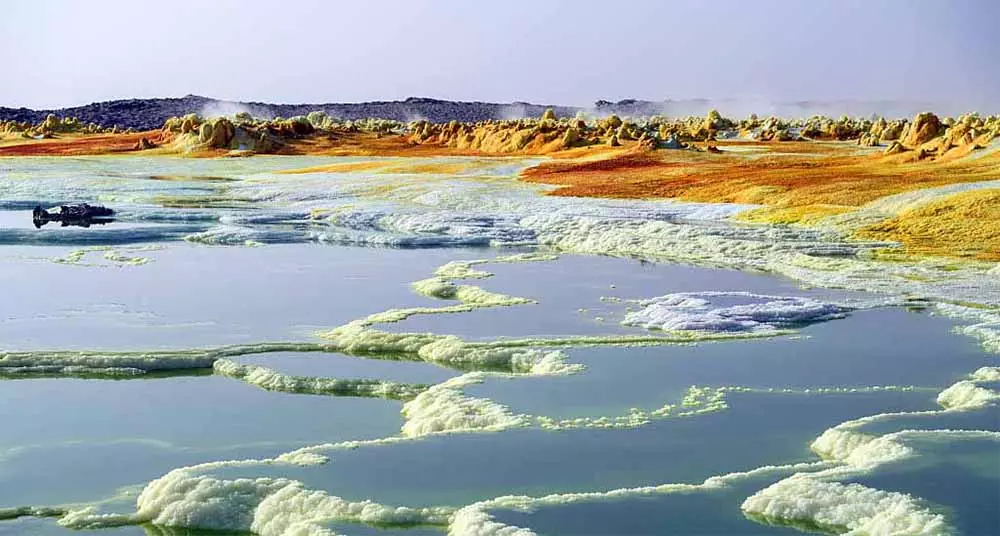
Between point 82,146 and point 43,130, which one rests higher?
point 43,130

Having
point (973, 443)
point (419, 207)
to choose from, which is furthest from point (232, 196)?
Answer: point (973, 443)

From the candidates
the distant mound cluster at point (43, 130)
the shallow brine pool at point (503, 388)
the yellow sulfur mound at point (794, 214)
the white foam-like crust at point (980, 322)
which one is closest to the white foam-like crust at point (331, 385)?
the shallow brine pool at point (503, 388)

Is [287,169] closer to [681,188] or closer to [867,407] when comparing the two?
[681,188]

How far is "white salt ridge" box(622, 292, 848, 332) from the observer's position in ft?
54.1

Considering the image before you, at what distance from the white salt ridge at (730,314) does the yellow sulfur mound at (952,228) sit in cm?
609

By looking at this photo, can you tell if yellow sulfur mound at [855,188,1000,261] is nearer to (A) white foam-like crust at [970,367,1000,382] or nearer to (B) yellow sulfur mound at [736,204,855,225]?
(B) yellow sulfur mound at [736,204,855,225]

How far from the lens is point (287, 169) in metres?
54.7

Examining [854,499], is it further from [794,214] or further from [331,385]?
[794,214]

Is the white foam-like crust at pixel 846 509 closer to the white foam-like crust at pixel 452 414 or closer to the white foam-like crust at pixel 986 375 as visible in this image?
the white foam-like crust at pixel 452 414

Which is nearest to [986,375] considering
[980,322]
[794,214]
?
[980,322]

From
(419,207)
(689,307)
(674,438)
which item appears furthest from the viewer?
(419,207)

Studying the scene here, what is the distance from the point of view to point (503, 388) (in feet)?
41.9

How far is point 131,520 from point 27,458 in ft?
7.44

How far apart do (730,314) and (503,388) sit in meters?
5.48
